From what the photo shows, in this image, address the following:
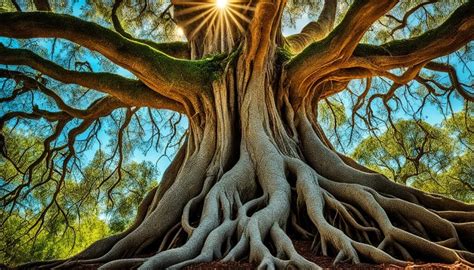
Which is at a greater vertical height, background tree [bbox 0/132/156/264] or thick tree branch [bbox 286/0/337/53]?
thick tree branch [bbox 286/0/337/53]

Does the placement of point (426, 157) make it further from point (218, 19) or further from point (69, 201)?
point (69, 201)

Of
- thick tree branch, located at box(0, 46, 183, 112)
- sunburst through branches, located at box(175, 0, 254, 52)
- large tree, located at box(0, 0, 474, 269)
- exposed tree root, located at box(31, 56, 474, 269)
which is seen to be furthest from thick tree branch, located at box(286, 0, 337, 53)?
thick tree branch, located at box(0, 46, 183, 112)

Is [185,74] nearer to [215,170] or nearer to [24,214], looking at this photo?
[215,170]

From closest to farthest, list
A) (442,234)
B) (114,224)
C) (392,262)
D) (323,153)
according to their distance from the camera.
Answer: (392,262)
(442,234)
(323,153)
(114,224)

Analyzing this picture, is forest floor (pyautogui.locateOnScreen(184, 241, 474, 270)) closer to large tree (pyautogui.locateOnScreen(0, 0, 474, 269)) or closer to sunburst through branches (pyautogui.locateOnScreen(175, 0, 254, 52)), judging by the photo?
large tree (pyautogui.locateOnScreen(0, 0, 474, 269))

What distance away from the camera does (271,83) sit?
565cm

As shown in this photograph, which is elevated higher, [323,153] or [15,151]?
[15,151]

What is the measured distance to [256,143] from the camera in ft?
16.0

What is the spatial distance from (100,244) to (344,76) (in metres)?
4.00

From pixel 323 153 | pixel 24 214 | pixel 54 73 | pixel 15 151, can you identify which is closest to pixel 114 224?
pixel 24 214

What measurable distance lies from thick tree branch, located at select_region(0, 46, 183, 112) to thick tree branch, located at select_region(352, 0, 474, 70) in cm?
280

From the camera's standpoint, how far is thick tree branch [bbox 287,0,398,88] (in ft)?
13.2

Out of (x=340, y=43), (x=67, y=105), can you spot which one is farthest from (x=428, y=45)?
(x=67, y=105)

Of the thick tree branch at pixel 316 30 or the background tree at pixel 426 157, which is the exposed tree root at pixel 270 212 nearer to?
the thick tree branch at pixel 316 30
